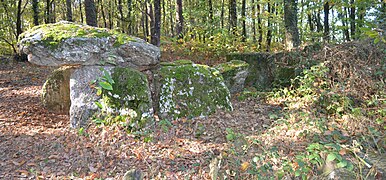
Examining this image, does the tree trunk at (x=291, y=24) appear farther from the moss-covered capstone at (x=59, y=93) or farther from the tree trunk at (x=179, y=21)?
the moss-covered capstone at (x=59, y=93)

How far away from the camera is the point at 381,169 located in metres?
2.45

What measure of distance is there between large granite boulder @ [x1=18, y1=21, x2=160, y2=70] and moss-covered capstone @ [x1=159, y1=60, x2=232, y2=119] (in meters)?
0.52

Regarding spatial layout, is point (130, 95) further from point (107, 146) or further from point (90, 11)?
point (90, 11)

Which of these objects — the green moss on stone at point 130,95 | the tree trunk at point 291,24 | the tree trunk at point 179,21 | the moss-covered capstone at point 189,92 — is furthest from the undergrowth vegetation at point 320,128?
the tree trunk at point 179,21

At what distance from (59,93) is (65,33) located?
54.4 inches

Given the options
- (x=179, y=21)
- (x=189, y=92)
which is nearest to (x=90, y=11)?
(x=189, y=92)

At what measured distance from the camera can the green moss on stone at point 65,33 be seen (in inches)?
165

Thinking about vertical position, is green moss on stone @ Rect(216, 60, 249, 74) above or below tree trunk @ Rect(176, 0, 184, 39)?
→ below

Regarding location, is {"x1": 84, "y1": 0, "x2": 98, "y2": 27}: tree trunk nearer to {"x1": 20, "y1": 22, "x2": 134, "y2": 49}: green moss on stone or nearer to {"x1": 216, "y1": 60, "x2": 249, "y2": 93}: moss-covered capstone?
{"x1": 20, "y1": 22, "x2": 134, "y2": 49}: green moss on stone

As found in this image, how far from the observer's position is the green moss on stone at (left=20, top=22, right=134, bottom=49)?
4.18 meters

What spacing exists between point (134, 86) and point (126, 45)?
2.68 feet

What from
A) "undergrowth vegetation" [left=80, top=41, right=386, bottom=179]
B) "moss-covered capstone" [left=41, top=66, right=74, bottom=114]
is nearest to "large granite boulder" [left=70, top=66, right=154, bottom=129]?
"undergrowth vegetation" [left=80, top=41, right=386, bottom=179]

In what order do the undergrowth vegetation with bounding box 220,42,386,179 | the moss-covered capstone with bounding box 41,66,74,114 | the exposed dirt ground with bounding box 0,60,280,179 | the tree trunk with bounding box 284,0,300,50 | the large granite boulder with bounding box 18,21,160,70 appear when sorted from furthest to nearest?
1. the tree trunk with bounding box 284,0,300,50
2. the moss-covered capstone with bounding box 41,66,74,114
3. the large granite boulder with bounding box 18,21,160,70
4. the exposed dirt ground with bounding box 0,60,280,179
5. the undergrowth vegetation with bounding box 220,42,386,179

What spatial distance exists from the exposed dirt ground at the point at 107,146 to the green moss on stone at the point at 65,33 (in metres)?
1.46
